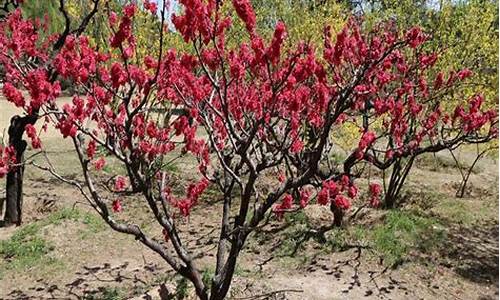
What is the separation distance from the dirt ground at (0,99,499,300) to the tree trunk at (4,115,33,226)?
0.35 meters

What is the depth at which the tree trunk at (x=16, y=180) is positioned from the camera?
28.8 feet

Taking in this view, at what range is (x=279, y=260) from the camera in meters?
7.79

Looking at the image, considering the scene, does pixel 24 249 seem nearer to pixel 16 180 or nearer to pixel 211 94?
pixel 16 180

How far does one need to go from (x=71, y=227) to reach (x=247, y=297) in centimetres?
403

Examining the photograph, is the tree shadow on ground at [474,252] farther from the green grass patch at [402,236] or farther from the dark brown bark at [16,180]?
the dark brown bark at [16,180]

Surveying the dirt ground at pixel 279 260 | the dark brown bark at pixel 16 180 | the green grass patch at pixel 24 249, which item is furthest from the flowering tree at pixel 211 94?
the dark brown bark at pixel 16 180

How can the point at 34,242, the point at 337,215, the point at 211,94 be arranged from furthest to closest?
the point at 337,215 → the point at 34,242 → the point at 211,94

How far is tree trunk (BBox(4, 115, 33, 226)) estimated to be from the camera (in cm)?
878

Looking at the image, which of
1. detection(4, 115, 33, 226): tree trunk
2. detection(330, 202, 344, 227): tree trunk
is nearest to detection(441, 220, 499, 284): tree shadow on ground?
detection(330, 202, 344, 227): tree trunk

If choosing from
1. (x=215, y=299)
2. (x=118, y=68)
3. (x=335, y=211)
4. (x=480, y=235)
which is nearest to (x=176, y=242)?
(x=215, y=299)

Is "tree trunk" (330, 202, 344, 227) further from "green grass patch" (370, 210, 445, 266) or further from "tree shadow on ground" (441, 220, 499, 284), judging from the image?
"tree shadow on ground" (441, 220, 499, 284)

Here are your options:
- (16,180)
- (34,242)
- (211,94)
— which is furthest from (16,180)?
(211,94)

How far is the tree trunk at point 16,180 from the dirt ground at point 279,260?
0.35 m

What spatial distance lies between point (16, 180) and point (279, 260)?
4.80 metres
